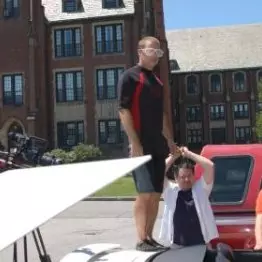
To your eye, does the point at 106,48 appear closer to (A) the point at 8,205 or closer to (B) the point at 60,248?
(B) the point at 60,248

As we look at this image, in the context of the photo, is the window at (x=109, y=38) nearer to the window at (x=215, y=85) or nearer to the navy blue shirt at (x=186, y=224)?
the window at (x=215, y=85)

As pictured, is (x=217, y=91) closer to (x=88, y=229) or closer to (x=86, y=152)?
(x=86, y=152)

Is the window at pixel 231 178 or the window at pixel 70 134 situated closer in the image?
the window at pixel 231 178

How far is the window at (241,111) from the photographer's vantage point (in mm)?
73312

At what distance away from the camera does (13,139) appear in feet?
32.4

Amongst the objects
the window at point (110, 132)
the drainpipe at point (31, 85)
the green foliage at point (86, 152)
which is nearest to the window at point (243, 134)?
the window at point (110, 132)

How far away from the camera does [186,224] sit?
4785 mm

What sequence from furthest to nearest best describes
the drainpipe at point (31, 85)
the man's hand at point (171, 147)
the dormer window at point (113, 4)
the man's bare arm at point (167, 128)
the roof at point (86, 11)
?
the dormer window at point (113, 4) → the roof at point (86, 11) → the drainpipe at point (31, 85) → the man's bare arm at point (167, 128) → the man's hand at point (171, 147)

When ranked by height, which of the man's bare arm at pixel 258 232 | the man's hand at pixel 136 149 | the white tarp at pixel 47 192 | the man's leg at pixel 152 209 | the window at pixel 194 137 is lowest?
the window at pixel 194 137

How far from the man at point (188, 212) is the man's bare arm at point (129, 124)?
436 millimetres

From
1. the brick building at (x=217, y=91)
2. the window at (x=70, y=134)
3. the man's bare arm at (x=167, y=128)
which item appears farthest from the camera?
the brick building at (x=217, y=91)

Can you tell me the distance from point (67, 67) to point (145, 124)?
43.2m

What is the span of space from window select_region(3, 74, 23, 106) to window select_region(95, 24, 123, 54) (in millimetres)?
6311

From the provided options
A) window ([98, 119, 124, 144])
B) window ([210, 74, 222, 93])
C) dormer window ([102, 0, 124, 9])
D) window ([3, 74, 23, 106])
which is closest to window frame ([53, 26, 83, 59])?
dormer window ([102, 0, 124, 9])
